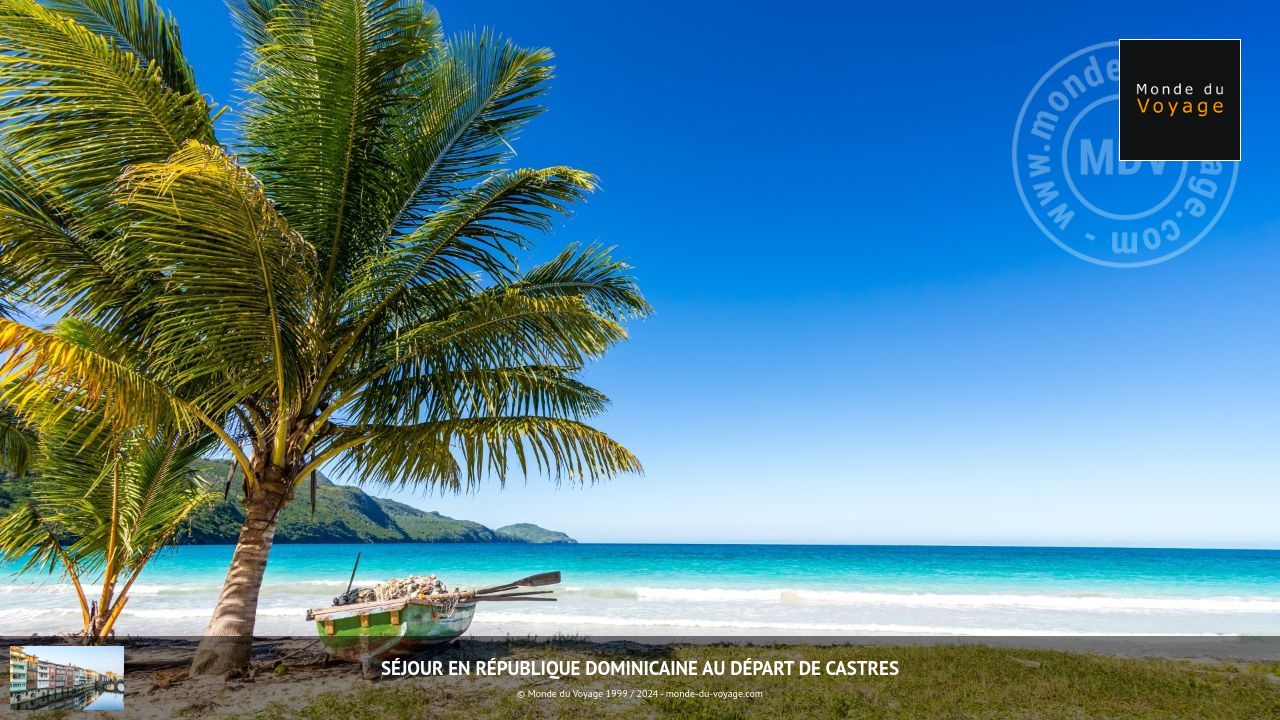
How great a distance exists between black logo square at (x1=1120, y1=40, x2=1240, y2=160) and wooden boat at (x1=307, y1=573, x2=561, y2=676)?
27.7ft

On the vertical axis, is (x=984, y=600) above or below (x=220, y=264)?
below

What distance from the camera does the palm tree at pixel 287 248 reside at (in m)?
5.65

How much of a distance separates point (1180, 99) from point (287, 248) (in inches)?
398

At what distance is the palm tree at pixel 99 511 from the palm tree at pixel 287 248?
109 centimetres

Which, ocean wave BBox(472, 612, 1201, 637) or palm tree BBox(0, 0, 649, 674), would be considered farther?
ocean wave BBox(472, 612, 1201, 637)

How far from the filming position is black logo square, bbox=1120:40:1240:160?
7.65 m

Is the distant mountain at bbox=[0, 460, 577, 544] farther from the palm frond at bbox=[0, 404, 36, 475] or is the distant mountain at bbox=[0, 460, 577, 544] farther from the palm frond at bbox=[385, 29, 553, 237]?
the palm frond at bbox=[385, 29, 553, 237]

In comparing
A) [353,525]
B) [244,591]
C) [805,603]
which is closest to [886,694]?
[244,591]

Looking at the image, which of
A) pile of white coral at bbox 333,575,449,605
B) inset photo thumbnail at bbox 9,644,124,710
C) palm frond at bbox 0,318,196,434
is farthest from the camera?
pile of white coral at bbox 333,575,449,605

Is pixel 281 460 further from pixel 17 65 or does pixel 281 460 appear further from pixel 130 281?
pixel 17 65

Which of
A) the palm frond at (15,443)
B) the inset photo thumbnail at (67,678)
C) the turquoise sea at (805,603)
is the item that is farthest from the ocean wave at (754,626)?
the palm frond at (15,443)

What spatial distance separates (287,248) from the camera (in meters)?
6.16

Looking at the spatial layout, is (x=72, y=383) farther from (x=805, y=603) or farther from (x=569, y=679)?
(x=805, y=603)

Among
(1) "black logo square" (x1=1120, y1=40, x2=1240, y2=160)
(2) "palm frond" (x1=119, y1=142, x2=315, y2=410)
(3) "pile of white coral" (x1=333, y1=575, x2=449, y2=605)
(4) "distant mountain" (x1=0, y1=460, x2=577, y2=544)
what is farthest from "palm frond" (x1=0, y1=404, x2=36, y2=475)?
(4) "distant mountain" (x1=0, y1=460, x2=577, y2=544)
